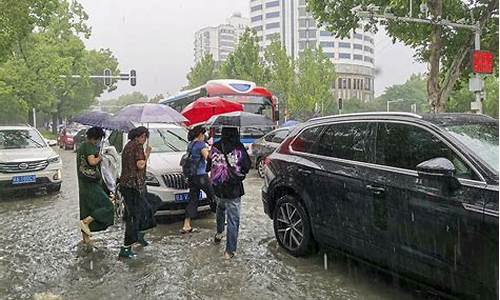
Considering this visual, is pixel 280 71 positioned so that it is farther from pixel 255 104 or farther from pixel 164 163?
pixel 164 163

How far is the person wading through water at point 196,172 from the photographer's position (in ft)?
21.5

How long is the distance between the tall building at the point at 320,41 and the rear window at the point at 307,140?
3094 inches

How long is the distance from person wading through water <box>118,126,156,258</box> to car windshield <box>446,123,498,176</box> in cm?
336

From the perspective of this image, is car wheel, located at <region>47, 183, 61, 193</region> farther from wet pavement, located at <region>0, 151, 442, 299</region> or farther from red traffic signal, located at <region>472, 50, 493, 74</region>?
red traffic signal, located at <region>472, 50, 493, 74</region>

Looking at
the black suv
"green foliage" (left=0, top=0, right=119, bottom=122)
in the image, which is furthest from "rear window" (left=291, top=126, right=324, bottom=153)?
"green foliage" (left=0, top=0, right=119, bottom=122)

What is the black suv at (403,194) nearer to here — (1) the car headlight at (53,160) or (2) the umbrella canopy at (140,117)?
(2) the umbrella canopy at (140,117)

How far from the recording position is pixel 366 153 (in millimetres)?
4633

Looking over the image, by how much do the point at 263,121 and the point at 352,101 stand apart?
2665 inches

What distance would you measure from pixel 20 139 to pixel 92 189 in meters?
5.87

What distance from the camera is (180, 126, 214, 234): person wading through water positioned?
21.5 feet

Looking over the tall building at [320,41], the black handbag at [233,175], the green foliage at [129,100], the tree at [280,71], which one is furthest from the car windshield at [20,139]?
the green foliage at [129,100]

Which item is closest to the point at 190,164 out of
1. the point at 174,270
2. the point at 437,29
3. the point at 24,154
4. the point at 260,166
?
the point at 174,270

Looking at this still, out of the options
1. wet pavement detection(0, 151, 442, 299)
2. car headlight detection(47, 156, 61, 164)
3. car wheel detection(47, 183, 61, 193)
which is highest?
car headlight detection(47, 156, 61, 164)

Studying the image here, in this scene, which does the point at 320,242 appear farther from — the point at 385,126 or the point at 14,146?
the point at 14,146
